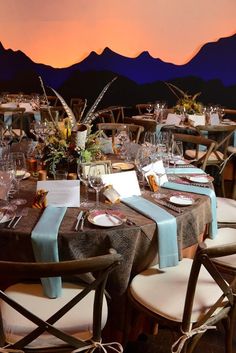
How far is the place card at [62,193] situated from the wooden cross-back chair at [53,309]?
0.35m

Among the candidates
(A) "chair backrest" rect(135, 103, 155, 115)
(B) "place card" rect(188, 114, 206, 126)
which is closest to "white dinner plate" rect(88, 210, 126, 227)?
(B) "place card" rect(188, 114, 206, 126)

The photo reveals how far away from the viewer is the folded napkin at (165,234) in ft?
5.20

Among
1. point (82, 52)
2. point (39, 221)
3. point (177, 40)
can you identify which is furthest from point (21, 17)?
point (39, 221)

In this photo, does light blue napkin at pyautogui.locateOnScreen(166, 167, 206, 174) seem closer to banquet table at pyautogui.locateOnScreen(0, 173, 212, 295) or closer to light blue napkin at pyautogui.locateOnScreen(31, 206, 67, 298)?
banquet table at pyautogui.locateOnScreen(0, 173, 212, 295)

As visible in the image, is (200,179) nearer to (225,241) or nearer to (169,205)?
(225,241)

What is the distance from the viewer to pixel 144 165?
2.02 m

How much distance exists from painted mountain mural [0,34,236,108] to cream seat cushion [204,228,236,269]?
14.4 ft

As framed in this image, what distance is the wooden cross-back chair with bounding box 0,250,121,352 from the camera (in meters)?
1.08

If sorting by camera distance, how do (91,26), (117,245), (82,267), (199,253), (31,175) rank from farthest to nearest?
(91,26)
(31,175)
(117,245)
(199,253)
(82,267)

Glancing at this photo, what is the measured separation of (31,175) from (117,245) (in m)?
0.89

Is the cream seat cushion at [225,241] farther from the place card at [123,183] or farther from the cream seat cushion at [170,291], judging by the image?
the place card at [123,183]

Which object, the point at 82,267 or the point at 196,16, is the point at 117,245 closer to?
the point at 82,267

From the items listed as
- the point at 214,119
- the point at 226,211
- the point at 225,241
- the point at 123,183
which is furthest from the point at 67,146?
the point at 214,119

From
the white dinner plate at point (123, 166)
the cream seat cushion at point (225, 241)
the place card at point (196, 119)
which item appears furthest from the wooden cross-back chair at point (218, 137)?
the cream seat cushion at point (225, 241)
